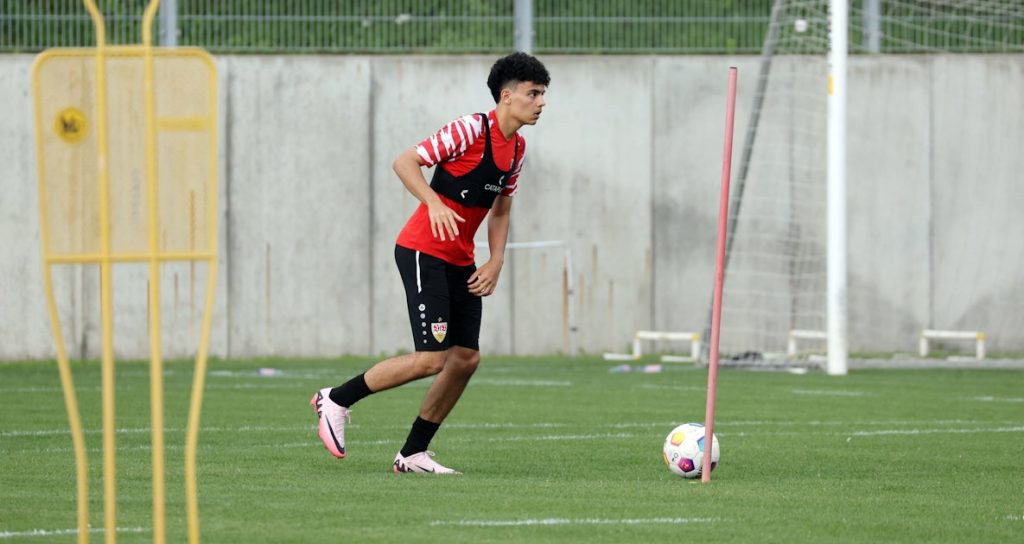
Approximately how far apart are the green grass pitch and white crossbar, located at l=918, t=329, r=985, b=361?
153 inches

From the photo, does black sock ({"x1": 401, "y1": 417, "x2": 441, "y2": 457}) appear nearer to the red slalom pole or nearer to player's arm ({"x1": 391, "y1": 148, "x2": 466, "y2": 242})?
player's arm ({"x1": 391, "y1": 148, "x2": 466, "y2": 242})

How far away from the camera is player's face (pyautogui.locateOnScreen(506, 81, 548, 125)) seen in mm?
Answer: 8539

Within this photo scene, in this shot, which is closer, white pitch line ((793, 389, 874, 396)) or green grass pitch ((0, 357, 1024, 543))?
green grass pitch ((0, 357, 1024, 543))

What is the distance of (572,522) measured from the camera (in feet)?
20.9

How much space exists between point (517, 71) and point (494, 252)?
0.95 metres

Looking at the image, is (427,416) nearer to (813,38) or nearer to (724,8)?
(813,38)

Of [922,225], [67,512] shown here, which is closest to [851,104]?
[922,225]

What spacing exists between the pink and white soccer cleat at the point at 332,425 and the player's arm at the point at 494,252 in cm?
90

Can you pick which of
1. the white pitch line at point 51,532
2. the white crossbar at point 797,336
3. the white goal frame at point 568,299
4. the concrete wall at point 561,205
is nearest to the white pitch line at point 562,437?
the white pitch line at point 51,532

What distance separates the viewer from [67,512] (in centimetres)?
660

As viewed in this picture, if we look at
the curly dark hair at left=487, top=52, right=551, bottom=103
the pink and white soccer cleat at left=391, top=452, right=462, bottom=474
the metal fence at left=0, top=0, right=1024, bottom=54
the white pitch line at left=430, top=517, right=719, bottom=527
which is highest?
the metal fence at left=0, top=0, right=1024, bottom=54

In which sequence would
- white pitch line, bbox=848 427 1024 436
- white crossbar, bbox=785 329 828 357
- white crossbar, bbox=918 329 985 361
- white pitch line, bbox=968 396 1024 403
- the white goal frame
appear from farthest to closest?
the white goal frame, white crossbar, bbox=918 329 985 361, white crossbar, bbox=785 329 828 357, white pitch line, bbox=968 396 1024 403, white pitch line, bbox=848 427 1024 436

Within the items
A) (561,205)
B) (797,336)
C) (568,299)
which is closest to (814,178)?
(797,336)

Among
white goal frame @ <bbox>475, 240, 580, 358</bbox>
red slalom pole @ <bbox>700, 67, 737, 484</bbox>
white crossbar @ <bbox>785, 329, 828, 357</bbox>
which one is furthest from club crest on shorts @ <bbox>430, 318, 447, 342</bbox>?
white goal frame @ <bbox>475, 240, 580, 358</bbox>
